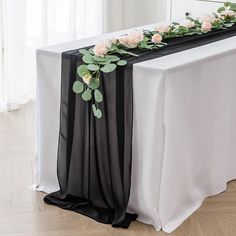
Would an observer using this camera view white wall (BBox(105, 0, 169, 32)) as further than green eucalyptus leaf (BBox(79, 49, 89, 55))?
Yes

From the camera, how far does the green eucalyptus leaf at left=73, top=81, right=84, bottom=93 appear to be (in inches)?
104

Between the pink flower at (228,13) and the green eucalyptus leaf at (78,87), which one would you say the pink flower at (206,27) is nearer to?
the pink flower at (228,13)

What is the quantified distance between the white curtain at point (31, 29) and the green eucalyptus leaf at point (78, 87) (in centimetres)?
164

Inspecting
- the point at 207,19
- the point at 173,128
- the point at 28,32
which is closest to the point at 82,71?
the point at 173,128

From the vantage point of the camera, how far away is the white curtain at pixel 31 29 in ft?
13.7

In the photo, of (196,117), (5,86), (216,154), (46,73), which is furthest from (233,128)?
(5,86)

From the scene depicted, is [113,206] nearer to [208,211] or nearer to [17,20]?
[208,211]

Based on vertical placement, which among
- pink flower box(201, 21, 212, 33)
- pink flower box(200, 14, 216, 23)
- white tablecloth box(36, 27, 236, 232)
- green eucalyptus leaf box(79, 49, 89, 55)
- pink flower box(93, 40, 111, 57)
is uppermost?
pink flower box(200, 14, 216, 23)

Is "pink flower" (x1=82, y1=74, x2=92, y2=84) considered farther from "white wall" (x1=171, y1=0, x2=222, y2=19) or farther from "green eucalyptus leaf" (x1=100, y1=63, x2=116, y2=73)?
"white wall" (x1=171, y1=0, x2=222, y2=19)

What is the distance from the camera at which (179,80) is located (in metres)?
2.56

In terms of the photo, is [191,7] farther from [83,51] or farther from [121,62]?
[121,62]

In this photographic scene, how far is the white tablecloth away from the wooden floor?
0.21 ft

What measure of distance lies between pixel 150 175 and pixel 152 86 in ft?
1.30

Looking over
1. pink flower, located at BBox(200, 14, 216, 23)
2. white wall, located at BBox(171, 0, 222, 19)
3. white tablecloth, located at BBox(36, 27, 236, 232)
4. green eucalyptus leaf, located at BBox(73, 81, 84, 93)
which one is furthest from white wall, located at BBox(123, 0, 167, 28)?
green eucalyptus leaf, located at BBox(73, 81, 84, 93)
